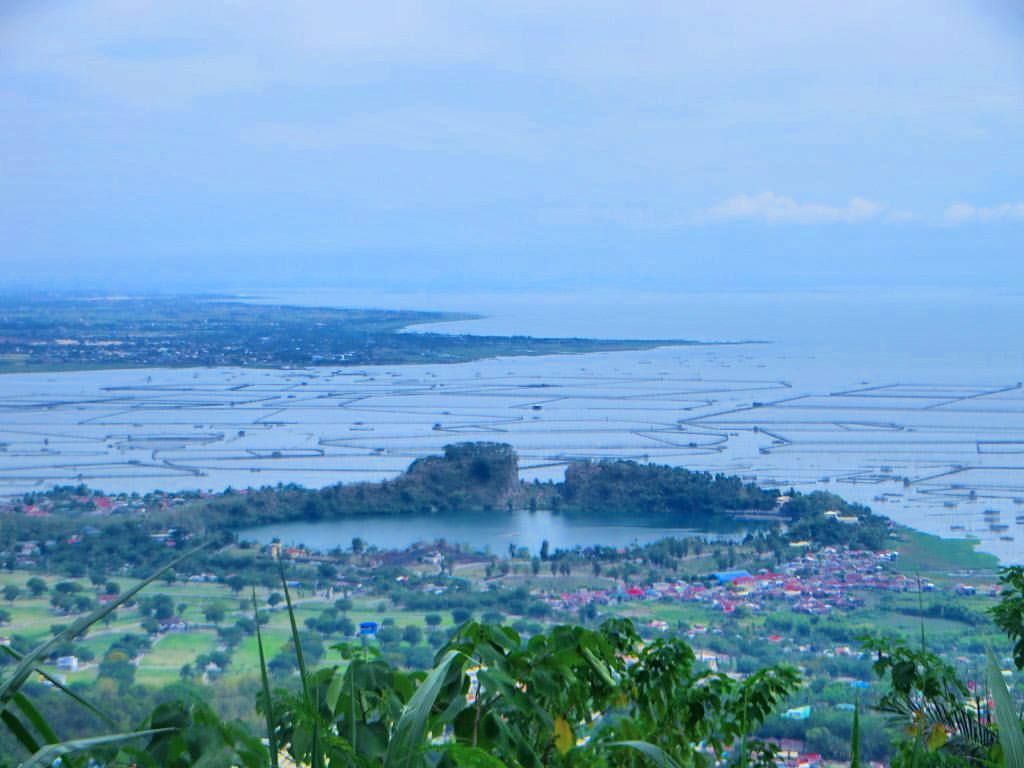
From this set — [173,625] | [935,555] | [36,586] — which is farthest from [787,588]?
[36,586]

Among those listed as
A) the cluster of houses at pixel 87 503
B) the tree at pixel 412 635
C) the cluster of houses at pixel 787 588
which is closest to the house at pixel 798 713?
the cluster of houses at pixel 787 588

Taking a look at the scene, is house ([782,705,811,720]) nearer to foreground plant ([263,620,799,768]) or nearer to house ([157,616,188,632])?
foreground plant ([263,620,799,768])

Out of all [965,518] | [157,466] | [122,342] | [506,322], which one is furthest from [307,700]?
[506,322]

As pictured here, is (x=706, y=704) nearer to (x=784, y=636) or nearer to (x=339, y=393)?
(x=784, y=636)

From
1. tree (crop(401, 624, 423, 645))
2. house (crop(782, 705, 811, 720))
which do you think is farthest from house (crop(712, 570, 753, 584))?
tree (crop(401, 624, 423, 645))

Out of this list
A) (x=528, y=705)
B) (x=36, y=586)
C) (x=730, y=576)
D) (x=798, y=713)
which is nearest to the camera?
→ (x=528, y=705)

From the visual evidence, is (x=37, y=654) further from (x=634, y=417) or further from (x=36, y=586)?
(x=634, y=417)
